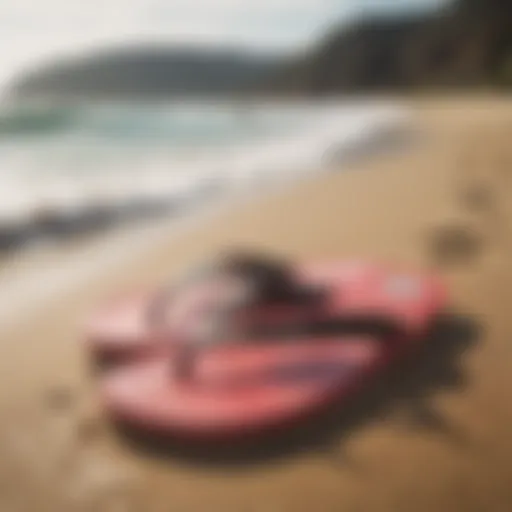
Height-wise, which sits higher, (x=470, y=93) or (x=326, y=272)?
(x=470, y=93)

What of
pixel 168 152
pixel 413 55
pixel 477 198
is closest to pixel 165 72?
pixel 168 152

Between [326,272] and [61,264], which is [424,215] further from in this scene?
[61,264]

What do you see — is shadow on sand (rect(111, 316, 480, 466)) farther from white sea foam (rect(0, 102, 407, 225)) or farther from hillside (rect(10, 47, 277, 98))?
hillside (rect(10, 47, 277, 98))

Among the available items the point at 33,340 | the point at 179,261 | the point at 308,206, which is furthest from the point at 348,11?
the point at 33,340

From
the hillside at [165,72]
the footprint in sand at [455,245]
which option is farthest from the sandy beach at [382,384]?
the hillside at [165,72]

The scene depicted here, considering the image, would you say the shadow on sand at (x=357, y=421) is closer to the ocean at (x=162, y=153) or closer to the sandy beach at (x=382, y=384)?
the sandy beach at (x=382, y=384)

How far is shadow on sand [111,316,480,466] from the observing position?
0.93 m

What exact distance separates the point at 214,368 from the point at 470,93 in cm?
43

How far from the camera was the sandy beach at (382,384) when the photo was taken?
36.5 inches

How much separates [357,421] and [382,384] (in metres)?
0.05

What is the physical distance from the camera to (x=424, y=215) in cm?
102

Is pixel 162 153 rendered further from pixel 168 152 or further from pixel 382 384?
pixel 382 384

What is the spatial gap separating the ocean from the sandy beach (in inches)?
1.5

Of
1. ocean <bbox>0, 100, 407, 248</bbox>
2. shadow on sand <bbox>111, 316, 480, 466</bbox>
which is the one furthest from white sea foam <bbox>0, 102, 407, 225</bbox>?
shadow on sand <bbox>111, 316, 480, 466</bbox>
